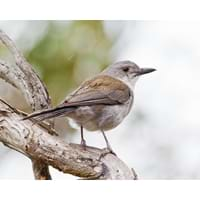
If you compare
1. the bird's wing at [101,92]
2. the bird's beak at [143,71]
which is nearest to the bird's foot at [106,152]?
the bird's wing at [101,92]

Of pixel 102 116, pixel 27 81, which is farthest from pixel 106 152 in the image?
pixel 27 81

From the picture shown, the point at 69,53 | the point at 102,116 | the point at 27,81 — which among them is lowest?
the point at 102,116

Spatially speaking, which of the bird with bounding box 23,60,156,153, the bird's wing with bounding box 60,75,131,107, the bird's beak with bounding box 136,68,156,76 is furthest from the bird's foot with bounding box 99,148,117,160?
the bird's beak with bounding box 136,68,156,76

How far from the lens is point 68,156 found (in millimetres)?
1800

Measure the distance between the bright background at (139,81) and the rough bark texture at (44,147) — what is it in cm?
2

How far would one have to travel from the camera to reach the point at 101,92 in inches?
71.2

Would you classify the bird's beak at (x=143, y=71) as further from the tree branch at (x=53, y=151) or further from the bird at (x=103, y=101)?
the tree branch at (x=53, y=151)

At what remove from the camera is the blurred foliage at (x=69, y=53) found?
1.84 meters

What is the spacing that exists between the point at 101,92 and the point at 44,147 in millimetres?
267

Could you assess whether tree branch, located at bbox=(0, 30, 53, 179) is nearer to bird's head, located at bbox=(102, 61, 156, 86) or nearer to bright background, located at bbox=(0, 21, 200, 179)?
bright background, located at bbox=(0, 21, 200, 179)

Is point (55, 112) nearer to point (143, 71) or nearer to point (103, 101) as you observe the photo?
point (103, 101)
